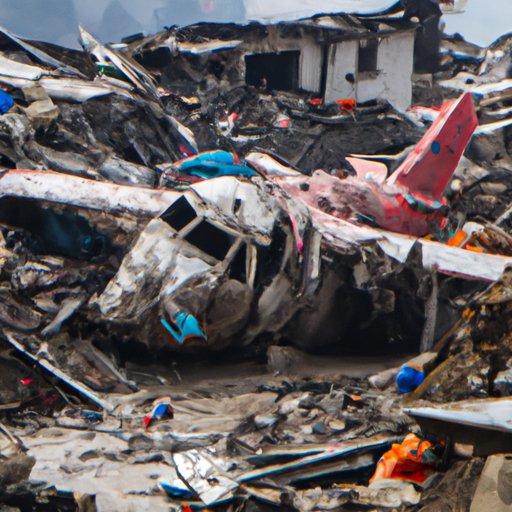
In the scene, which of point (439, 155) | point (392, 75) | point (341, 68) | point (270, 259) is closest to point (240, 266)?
point (270, 259)

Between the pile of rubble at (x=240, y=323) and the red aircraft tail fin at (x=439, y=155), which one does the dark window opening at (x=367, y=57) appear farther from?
the red aircraft tail fin at (x=439, y=155)

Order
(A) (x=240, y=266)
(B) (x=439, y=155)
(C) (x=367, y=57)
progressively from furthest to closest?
1. (C) (x=367, y=57)
2. (B) (x=439, y=155)
3. (A) (x=240, y=266)

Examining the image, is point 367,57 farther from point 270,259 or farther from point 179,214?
point 270,259

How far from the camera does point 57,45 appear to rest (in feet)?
54.4

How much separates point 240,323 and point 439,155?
11.9 ft

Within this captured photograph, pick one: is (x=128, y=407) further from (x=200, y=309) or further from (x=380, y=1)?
(x=380, y=1)

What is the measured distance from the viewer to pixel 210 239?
7.96 meters

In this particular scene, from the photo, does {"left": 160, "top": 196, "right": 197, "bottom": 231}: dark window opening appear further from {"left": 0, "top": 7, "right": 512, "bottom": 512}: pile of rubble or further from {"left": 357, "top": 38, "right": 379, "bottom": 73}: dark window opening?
{"left": 357, "top": 38, "right": 379, "bottom": 73}: dark window opening

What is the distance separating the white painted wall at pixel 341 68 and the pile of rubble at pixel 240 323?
683 centimetres

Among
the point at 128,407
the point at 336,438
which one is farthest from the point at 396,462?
the point at 128,407

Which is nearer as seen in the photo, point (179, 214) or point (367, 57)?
point (179, 214)

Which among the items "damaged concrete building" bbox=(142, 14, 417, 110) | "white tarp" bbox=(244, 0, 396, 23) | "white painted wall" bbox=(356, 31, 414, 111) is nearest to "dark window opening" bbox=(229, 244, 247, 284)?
"damaged concrete building" bbox=(142, 14, 417, 110)

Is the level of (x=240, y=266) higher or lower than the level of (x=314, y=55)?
lower

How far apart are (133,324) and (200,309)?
0.51 meters
